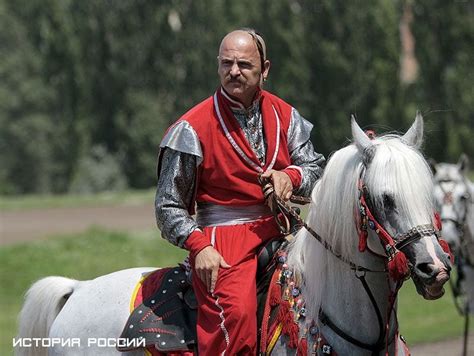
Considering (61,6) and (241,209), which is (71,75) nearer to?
(61,6)

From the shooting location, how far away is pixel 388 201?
3.54 metres

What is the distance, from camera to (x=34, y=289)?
4.89 metres

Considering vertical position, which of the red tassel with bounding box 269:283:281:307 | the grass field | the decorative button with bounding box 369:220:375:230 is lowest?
the grass field

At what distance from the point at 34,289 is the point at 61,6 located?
33.3 meters

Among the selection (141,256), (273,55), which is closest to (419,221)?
(141,256)

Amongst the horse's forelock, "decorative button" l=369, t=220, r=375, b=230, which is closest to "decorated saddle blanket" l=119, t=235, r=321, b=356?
"decorative button" l=369, t=220, r=375, b=230

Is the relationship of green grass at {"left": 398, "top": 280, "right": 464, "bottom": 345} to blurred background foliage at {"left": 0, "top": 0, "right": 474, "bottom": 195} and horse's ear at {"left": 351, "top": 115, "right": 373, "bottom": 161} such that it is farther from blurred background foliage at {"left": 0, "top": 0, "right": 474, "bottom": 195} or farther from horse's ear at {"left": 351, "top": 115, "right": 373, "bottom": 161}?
blurred background foliage at {"left": 0, "top": 0, "right": 474, "bottom": 195}

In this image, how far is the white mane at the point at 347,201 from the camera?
3.51 m

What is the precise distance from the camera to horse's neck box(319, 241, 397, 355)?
381 cm

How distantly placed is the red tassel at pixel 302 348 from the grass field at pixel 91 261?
27.4 feet

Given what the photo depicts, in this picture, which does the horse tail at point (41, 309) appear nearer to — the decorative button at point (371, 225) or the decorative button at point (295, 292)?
the decorative button at point (295, 292)

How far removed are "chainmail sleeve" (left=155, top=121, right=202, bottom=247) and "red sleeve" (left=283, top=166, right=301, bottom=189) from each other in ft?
1.27

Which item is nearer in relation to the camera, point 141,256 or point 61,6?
point 141,256

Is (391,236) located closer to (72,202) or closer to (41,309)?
(41,309)
